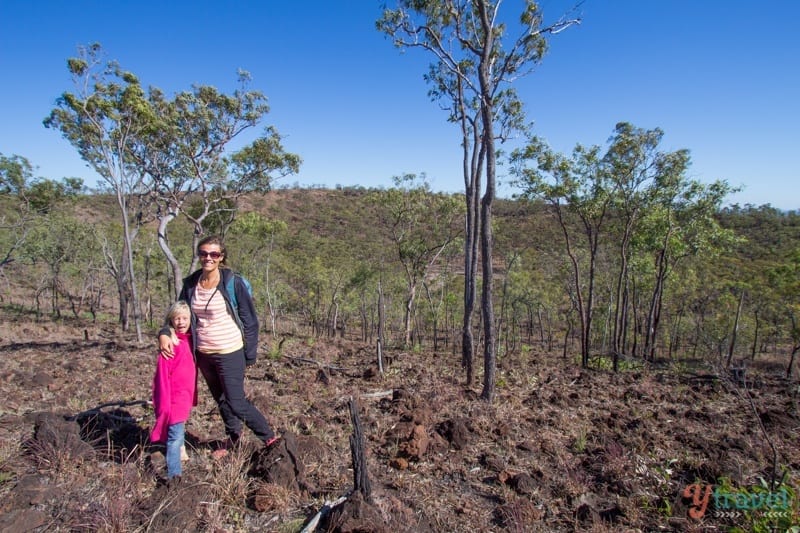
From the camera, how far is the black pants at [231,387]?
3.33 metres

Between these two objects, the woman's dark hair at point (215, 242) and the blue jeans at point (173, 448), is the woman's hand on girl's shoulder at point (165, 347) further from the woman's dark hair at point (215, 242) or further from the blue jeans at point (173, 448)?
the woman's dark hair at point (215, 242)

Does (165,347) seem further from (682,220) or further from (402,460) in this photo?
(682,220)

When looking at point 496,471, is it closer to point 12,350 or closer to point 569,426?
point 569,426

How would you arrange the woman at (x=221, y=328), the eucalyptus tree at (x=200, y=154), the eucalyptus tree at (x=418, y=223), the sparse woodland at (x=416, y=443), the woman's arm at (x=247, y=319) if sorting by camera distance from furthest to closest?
the eucalyptus tree at (x=418, y=223)
the eucalyptus tree at (x=200, y=154)
the woman's arm at (x=247, y=319)
the woman at (x=221, y=328)
the sparse woodland at (x=416, y=443)

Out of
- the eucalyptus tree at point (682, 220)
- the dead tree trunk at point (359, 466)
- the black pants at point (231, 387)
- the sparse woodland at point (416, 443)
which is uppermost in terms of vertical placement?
the eucalyptus tree at point (682, 220)

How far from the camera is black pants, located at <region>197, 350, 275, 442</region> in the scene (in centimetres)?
333

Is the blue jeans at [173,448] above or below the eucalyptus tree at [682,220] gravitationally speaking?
below

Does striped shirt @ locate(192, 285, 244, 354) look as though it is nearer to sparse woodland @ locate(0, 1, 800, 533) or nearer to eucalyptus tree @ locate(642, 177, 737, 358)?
sparse woodland @ locate(0, 1, 800, 533)

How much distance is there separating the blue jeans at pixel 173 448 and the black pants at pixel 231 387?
0.36 meters

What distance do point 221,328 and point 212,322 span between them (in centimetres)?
9

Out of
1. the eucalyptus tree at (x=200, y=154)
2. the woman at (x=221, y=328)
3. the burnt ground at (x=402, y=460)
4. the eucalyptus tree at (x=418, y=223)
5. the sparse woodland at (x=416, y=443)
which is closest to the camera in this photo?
the burnt ground at (x=402, y=460)

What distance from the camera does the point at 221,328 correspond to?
10.8 feet

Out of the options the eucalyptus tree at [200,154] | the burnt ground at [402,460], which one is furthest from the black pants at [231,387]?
the eucalyptus tree at [200,154]

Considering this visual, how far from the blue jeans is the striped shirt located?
0.62m
